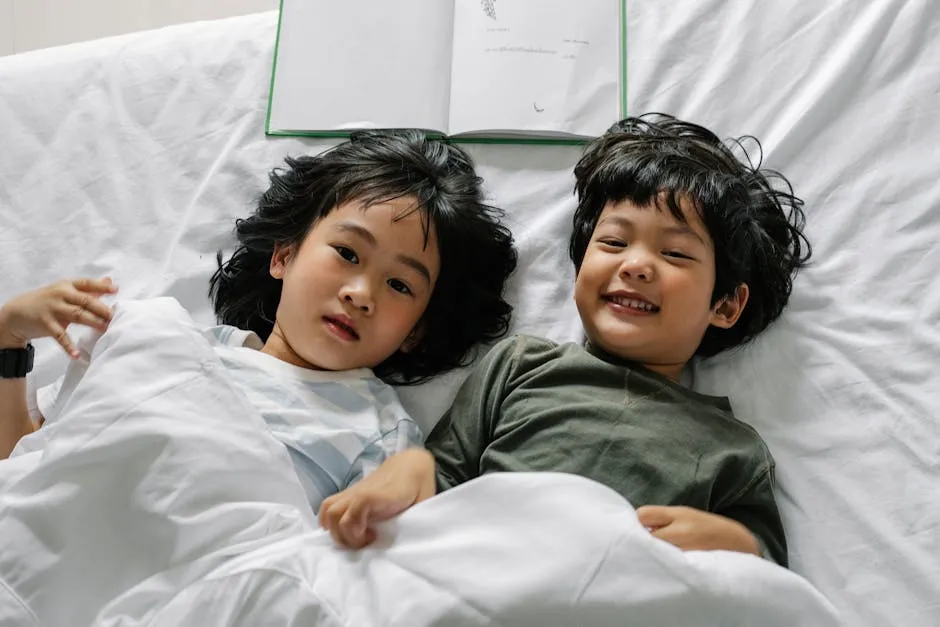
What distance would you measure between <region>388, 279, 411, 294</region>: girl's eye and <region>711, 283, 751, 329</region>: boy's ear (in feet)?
Answer: 1.20

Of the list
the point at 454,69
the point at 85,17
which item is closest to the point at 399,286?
the point at 454,69

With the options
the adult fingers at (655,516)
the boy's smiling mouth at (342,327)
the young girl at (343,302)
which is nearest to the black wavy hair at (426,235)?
the young girl at (343,302)

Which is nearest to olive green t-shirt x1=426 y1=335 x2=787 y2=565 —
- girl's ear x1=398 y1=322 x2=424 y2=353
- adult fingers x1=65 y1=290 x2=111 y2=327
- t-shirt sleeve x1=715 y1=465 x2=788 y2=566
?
t-shirt sleeve x1=715 y1=465 x2=788 y2=566

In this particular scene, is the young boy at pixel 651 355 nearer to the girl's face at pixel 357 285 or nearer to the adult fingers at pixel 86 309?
the girl's face at pixel 357 285

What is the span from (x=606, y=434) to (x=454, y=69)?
58cm

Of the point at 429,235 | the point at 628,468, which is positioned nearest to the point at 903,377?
the point at 628,468

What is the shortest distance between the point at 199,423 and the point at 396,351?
332 millimetres

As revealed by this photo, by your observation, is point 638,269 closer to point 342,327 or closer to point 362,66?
point 342,327

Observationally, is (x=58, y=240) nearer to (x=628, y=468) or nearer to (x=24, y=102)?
(x=24, y=102)

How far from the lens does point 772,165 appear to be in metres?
1.13

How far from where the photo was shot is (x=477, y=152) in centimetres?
121

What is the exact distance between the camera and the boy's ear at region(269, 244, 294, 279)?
43.1 inches

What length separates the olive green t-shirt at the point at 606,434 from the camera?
3.03 feet

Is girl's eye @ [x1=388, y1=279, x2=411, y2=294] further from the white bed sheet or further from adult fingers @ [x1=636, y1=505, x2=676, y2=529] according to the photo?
adult fingers @ [x1=636, y1=505, x2=676, y2=529]
